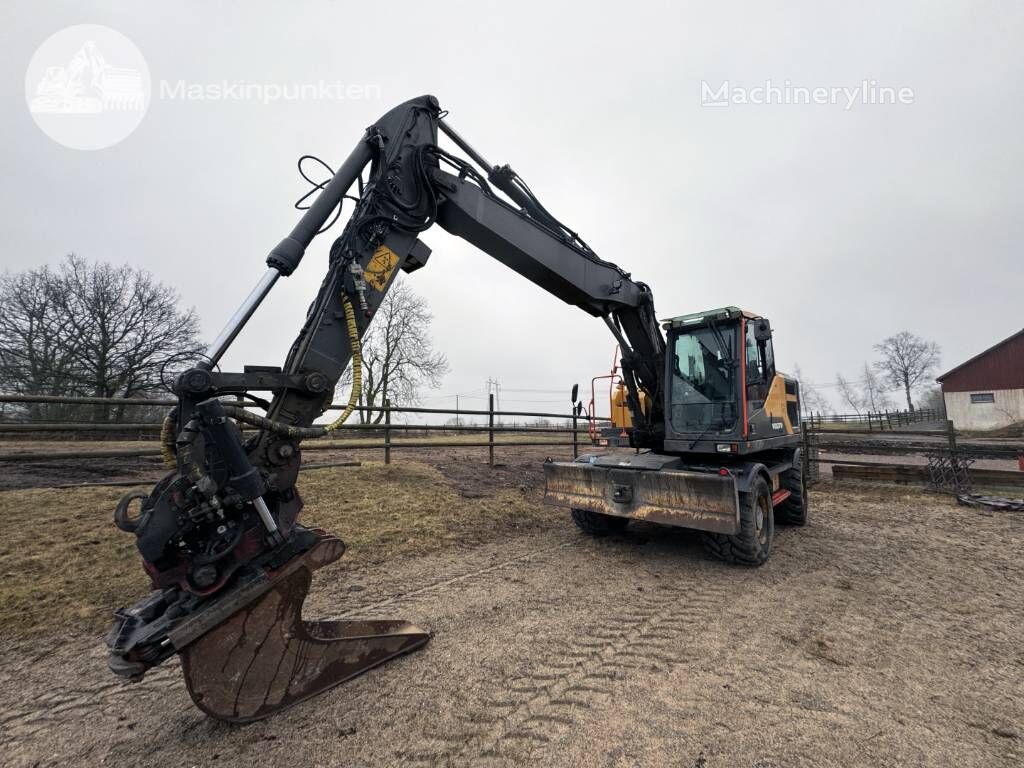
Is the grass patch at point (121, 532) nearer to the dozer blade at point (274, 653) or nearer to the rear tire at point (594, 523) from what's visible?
the rear tire at point (594, 523)

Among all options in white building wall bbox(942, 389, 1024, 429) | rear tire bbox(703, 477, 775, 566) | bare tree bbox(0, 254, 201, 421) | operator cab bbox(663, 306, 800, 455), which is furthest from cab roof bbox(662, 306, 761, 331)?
white building wall bbox(942, 389, 1024, 429)

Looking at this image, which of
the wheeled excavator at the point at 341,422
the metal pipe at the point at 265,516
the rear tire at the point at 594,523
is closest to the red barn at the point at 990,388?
the wheeled excavator at the point at 341,422

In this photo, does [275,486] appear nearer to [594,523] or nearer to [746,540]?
[594,523]

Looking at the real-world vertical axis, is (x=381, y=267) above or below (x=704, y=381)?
above

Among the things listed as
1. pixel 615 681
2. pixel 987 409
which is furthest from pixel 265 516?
pixel 987 409

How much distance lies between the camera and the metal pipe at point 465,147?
3.75 metres

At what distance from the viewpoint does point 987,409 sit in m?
26.6

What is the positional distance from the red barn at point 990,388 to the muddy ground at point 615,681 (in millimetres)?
31768

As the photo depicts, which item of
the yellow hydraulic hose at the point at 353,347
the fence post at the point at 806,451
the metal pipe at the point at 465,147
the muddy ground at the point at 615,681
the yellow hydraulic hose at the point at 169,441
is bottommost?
the muddy ground at the point at 615,681

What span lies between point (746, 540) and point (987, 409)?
34296mm

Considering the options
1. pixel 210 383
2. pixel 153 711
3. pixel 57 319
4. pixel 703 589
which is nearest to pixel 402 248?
pixel 210 383

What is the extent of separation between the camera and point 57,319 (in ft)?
66.7

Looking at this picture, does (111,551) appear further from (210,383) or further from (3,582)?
(210,383)

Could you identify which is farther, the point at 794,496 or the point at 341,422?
the point at 794,496
